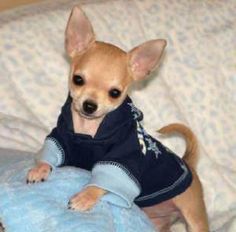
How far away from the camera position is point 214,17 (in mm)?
2273

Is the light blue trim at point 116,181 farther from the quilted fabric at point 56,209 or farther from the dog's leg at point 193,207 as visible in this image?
the dog's leg at point 193,207

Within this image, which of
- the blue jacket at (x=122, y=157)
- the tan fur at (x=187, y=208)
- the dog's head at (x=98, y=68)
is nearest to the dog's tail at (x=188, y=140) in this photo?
the tan fur at (x=187, y=208)

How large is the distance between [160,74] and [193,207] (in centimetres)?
53

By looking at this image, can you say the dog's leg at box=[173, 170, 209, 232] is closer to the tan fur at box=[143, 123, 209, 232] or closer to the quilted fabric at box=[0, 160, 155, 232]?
the tan fur at box=[143, 123, 209, 232]

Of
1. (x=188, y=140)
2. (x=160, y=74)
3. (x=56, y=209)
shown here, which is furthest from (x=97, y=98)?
(x=160, y=74)

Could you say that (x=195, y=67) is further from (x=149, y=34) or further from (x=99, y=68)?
(x=99, y=68)

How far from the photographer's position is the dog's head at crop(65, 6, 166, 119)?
1560 millimetres

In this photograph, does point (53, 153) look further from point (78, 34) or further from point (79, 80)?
point (78, 34)

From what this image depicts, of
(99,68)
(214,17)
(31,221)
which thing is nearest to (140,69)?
(99,68)

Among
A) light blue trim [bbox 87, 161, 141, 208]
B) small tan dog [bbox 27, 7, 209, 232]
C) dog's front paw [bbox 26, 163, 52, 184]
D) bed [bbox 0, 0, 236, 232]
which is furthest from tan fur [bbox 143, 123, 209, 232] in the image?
dog's front paw [bbox 26, 163, 52, 184]

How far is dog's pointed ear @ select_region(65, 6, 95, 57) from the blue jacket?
0.14 metres

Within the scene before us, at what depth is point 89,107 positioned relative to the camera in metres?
1.54

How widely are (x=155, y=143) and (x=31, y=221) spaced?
47 centimetres

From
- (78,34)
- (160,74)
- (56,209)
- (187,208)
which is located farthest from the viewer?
(160,74)
